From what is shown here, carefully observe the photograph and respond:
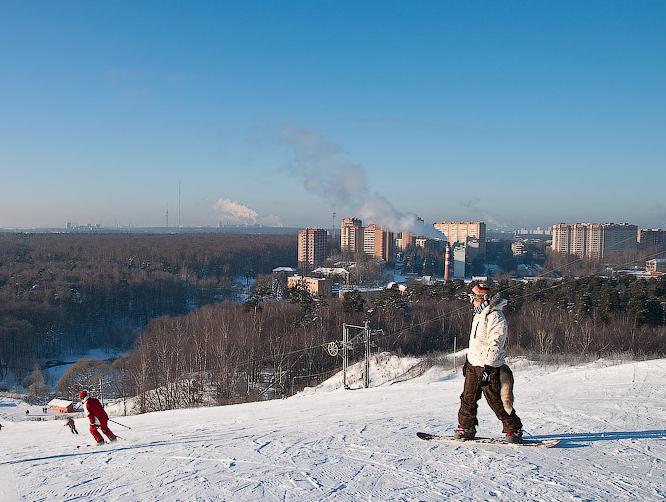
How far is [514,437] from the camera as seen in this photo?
4.49m

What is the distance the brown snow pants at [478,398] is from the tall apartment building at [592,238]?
3216 inches

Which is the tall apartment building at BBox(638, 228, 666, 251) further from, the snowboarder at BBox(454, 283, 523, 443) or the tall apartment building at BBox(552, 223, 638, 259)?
the snowboarder at BBox(454, 283, 523, 443)

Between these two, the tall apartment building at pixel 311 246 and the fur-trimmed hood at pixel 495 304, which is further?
the tall apartment building at pixel 311 246

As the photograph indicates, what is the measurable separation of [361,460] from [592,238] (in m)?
90.0

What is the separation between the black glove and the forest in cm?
3823

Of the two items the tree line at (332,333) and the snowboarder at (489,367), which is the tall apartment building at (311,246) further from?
the snowboarder at (489,367)

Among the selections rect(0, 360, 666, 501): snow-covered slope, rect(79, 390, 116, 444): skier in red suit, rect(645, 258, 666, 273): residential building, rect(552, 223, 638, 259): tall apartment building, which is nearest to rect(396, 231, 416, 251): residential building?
rect(552, 223, 638, 259): tall apartment building

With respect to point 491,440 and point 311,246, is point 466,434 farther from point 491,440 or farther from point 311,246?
point 311,246

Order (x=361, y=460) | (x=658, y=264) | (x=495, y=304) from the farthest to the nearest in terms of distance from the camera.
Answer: (x=658, y=264) < (x=495, y=304) < (x=361, y=460)

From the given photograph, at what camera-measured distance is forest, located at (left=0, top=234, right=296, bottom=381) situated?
41.9 meters

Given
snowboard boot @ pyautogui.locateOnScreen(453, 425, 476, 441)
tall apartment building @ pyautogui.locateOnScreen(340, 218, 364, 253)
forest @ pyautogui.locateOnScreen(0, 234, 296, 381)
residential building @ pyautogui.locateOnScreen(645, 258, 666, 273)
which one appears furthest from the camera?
tall apartment building @ pyautogui.locateOnScreen(340, 218, 364, 253)

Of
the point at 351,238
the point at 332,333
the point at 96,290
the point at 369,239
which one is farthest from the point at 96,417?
the point at 351,238

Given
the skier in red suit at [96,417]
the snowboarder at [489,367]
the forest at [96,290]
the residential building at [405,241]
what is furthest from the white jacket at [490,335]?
the residential building at [405,241]

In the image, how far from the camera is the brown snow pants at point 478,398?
4.51 metres
